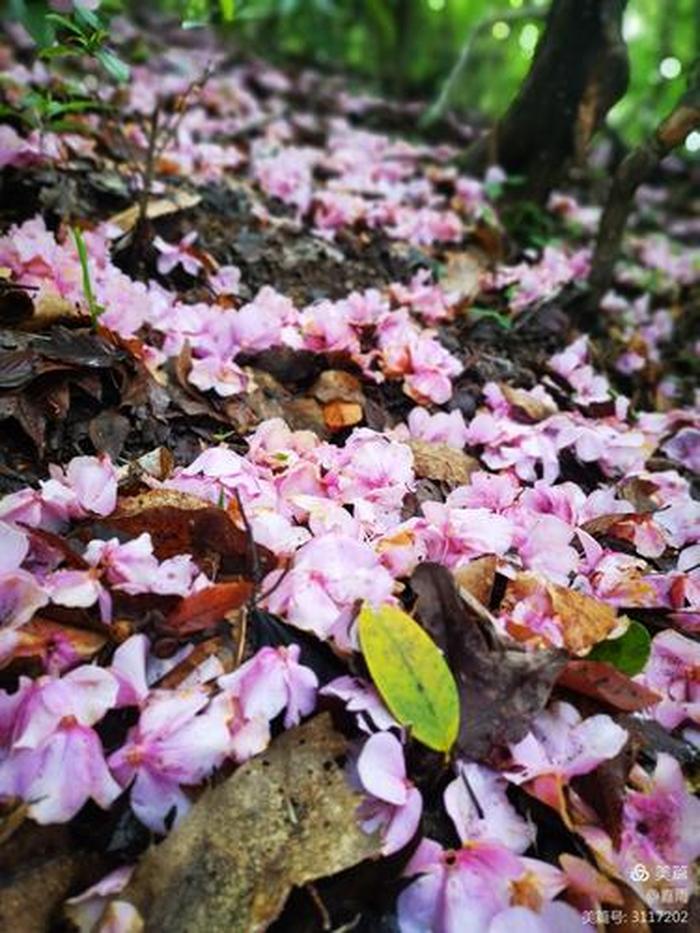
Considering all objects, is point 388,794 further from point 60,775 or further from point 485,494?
point 485,494

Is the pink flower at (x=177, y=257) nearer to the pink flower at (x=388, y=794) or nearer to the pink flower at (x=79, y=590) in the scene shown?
the pink flower at (x=79, y=590)

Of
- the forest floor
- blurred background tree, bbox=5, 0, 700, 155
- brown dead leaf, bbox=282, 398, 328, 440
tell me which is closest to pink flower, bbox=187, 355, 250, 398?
the forest floor

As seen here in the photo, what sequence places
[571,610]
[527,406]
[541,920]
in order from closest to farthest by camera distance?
1. [541,920]
2. [571,610]
3. [527,406]

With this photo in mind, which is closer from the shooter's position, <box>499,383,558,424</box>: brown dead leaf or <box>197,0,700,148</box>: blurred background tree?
<box>499,383,558,424</box>: brown dead leaf

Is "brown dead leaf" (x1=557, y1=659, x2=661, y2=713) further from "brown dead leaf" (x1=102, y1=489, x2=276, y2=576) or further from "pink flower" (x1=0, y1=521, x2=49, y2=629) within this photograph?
"pink flower" (x1=0, y1=521, x2=49, y2=629)

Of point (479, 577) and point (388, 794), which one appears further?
point (479, 577)

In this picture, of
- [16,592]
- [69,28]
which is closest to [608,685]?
[16,592]

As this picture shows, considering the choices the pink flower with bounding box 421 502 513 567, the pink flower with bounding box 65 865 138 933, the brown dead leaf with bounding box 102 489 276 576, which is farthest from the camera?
the pink flower with bounding box 421 502 513 567
